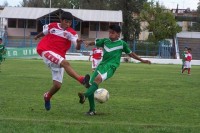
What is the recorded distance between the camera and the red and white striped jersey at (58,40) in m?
9.62

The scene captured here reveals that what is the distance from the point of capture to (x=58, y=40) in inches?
382

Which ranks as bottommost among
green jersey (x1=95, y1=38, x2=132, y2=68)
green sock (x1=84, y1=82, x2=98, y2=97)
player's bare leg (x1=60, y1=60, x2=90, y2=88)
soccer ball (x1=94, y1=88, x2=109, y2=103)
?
soccer ball (x1=94, y1=88, x2=109, y2=103)

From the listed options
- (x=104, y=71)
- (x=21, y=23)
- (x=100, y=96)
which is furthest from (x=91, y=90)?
(x=21, y=23)

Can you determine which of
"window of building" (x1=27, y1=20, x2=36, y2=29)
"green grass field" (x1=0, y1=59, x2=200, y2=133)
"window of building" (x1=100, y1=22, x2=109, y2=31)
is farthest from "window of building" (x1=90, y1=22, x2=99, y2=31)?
"green grass field" (x1=0, y1=59, x2=200, y2=133)

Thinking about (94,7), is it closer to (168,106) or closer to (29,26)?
(29,26)

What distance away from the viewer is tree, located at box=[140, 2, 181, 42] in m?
62.8

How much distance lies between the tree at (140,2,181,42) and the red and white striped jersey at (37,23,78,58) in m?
52.7

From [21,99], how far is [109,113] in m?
3.01

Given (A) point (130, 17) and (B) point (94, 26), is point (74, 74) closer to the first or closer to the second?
(B) point (94, 26)

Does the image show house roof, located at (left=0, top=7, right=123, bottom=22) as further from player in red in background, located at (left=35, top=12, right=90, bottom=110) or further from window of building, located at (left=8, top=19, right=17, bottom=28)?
player in red in background, located at (left=35, top=12, right=90, bottom=110)

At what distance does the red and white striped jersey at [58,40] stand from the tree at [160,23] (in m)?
52.7

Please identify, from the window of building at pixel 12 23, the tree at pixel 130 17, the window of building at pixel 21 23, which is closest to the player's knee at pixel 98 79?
the window of building at pixel 21 23

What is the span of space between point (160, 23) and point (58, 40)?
55.0 meters

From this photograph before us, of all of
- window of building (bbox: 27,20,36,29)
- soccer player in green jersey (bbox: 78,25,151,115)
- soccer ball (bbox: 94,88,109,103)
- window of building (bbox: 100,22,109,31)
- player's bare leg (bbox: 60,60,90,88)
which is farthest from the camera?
window of building (bbox: 100,22,109,31)
